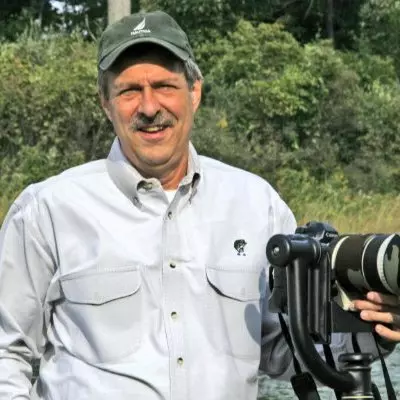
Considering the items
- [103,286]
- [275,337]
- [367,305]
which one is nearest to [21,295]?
[103,286]

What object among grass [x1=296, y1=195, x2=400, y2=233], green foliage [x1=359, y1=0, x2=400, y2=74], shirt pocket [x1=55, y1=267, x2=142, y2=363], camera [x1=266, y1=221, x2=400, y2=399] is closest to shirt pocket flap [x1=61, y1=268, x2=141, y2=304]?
shirt pocket [x1=55, y1=267, x2=142, y2=363]

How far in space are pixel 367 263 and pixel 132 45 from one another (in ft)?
2.42

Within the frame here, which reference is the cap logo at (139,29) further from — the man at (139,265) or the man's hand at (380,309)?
the man's hand at (380,309)

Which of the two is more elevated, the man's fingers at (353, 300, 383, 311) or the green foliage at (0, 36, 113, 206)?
the green foliage at (0, 36, 113, 206)

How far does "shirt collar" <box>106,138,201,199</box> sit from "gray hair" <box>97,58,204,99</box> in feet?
0.44

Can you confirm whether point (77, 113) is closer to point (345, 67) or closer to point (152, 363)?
point (345, 67)

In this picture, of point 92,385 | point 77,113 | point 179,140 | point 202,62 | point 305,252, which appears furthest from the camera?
point 202,62

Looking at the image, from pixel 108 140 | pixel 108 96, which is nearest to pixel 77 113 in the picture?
pixel 108 140

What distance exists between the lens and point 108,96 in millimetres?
2699

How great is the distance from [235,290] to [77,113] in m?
14.0

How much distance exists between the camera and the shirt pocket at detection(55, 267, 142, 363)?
2.51 meters

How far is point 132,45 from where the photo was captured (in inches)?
102

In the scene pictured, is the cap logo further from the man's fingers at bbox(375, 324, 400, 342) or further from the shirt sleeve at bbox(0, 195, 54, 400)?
the man's fingers at bbox(375, 324, 400, 342)

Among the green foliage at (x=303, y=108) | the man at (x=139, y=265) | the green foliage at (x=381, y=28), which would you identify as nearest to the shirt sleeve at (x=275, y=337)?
the man at (x=139, y=265)
